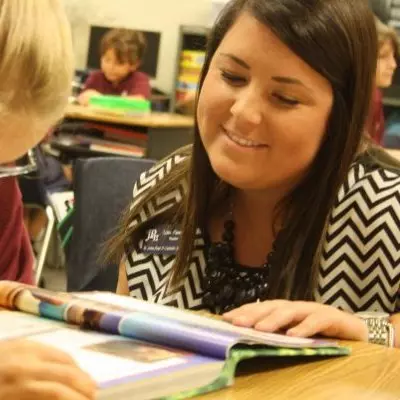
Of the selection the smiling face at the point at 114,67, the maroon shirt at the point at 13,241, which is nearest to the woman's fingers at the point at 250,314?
the maroon shirt at the point at 13,241

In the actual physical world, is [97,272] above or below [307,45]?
below

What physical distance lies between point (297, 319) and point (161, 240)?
1.90 feet

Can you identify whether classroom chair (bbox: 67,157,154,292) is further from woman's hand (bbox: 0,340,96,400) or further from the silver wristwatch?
woman's hand (bbox: 0,340,96,400)

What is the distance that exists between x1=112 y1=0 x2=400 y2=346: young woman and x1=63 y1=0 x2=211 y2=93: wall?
4.59 m

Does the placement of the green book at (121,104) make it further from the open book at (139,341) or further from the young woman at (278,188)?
the open book at (139,341)

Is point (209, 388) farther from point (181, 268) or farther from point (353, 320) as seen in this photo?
point (181, 268)

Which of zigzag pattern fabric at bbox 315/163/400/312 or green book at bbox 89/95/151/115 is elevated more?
green book at bbox 89/95/151/115

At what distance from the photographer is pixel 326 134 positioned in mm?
1464

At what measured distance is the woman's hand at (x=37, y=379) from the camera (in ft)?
2.27

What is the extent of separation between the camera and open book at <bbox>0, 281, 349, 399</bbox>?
78 cm

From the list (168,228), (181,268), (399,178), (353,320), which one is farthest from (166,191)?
(353,320)

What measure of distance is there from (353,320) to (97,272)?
0.80 metres

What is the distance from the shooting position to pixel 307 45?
1358 millimetres

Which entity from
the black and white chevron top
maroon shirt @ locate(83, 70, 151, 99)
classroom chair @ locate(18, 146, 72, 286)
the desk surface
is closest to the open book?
the black and white chevron top
